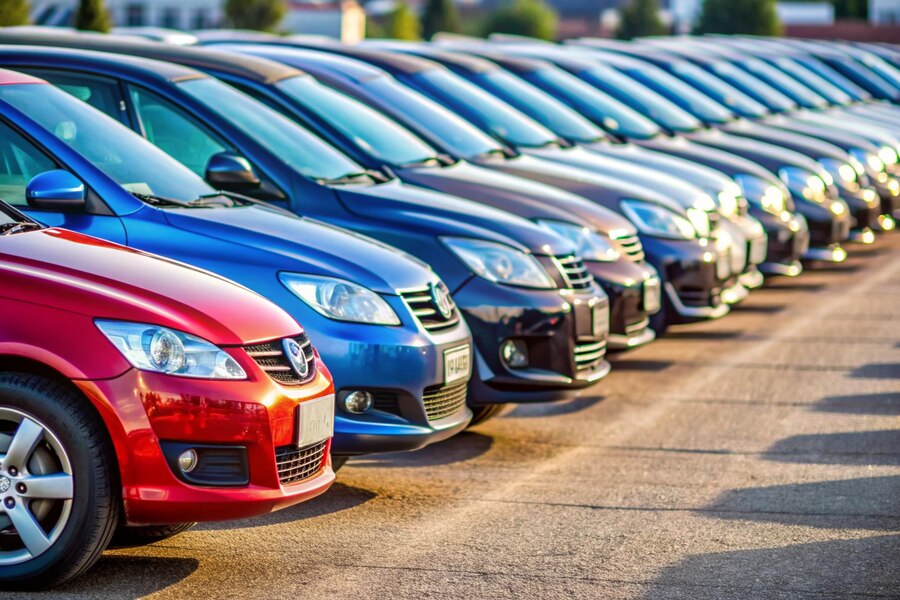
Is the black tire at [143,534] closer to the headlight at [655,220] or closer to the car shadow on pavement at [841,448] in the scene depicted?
the car shadow on pavement at [841,448]

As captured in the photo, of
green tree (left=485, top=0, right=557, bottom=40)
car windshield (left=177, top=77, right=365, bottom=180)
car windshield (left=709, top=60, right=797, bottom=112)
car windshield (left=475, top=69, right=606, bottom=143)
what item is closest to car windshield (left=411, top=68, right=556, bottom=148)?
car windshield (left=475, top=69, right=606, bottom=143)

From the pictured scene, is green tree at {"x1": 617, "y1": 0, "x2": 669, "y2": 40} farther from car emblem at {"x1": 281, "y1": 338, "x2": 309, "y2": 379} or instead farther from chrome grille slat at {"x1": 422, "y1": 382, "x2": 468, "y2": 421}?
car emblem at {"x1": 281, "y1": 338, "x2": 309, "y2": 379}

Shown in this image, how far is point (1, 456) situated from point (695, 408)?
4954mm

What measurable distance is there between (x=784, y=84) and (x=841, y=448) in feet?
47.5

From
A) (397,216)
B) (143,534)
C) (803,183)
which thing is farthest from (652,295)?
(803,183)

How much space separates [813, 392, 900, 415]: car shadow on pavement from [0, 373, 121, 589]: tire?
16.8ft

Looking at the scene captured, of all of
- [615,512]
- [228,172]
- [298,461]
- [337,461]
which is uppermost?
[228,172]

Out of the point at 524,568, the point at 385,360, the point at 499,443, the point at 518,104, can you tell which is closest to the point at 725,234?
the point at 518,104

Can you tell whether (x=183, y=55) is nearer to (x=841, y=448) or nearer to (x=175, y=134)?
(x=175, y=134)

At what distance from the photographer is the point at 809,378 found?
10.1 m

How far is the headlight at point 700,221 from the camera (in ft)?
35.8

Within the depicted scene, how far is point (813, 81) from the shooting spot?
75.7 ft

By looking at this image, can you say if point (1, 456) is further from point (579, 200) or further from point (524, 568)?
point (579, 200)

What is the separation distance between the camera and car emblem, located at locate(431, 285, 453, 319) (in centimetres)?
686
